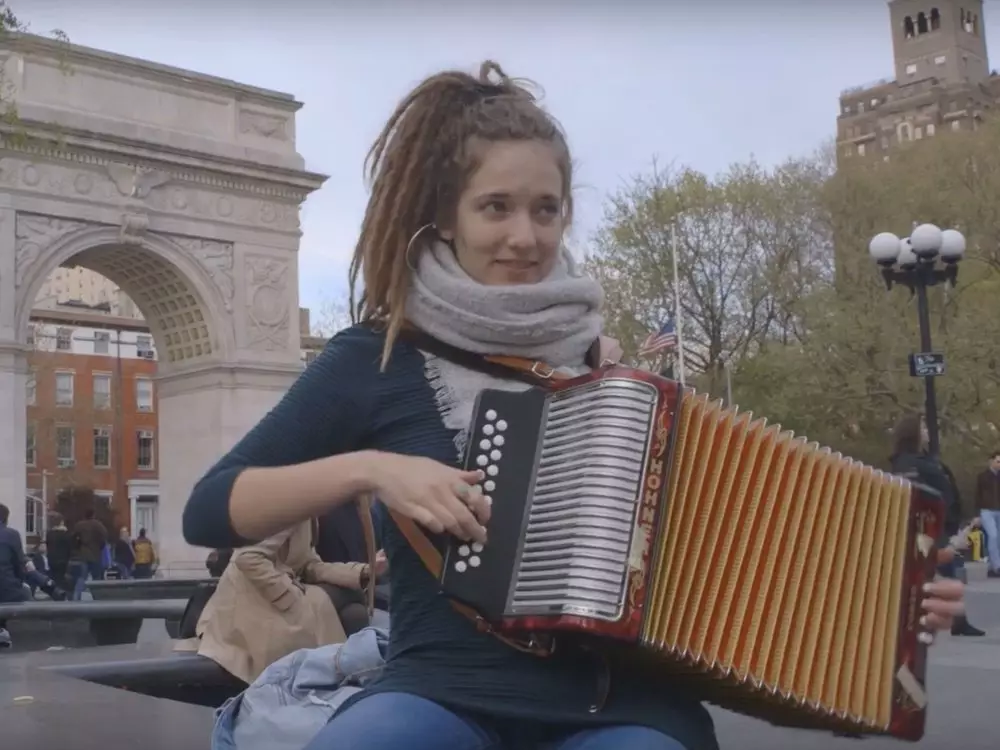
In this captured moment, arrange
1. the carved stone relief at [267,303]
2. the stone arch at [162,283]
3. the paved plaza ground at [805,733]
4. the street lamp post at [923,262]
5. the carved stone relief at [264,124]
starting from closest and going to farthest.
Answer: the paved plaza ground at [805,733] < the street lamp post at [923,262] < the stone arch at [162,283] < the carved stone relief at [267,303] < the carved stone relief at [264,124]

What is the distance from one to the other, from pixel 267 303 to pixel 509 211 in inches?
1025

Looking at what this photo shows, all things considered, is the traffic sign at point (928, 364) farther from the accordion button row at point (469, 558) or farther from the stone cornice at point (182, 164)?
the stone cornice at point (182, 164)

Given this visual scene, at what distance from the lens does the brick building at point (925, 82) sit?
70188 mm

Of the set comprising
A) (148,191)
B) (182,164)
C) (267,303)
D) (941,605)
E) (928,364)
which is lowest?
(941,605)

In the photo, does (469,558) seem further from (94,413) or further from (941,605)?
(94,413)

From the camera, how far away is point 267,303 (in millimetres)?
27500

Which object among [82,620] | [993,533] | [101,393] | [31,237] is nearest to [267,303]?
[31,237]

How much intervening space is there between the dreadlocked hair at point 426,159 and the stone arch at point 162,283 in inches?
944

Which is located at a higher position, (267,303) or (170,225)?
(170,225)

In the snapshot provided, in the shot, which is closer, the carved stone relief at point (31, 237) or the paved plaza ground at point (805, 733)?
the paved plaza ground at point (805, 733)

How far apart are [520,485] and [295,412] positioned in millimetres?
436

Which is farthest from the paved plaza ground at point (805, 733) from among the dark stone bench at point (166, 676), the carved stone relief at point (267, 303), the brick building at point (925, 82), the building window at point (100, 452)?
the brick building at point (925, 82)

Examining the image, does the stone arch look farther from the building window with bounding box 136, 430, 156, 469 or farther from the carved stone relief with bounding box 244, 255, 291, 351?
the building window with bounding box 136, 430, 156, 469

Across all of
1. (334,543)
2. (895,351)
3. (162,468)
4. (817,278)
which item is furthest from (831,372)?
(334,543)
